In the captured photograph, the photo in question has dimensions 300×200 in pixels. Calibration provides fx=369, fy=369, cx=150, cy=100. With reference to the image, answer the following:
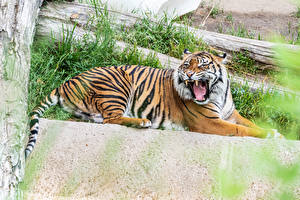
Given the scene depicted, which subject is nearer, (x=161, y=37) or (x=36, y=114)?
(x=36, y=114)

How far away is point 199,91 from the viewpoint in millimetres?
4062

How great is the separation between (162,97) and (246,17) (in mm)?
4900

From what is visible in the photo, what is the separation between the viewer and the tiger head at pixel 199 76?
3949 millimetres

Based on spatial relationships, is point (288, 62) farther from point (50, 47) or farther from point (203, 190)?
point (50, 47)

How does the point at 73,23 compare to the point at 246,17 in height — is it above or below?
below

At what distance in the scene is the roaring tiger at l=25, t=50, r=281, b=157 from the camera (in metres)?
3.99

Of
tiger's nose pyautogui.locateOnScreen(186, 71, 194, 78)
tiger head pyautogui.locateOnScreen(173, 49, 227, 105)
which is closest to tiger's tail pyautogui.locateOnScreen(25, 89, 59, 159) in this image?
tiger head pyautogui.locateOnScreen(173, 49, 227, 105)

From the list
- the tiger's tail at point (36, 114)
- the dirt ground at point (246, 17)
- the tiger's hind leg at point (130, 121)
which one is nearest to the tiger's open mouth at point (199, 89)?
the tiger's hind leg at point (130, 121)

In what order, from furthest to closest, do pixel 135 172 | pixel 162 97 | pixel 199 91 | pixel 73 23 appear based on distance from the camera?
pixel 73 23 < pixel 162 97 < pixel 199 91 < pixel 135 172

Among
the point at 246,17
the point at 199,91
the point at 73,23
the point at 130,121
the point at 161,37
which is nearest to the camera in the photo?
the point at 130,121

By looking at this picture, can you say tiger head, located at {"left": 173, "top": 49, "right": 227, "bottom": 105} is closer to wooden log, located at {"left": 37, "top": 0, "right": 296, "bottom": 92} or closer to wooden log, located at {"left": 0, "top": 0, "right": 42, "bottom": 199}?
wooden log, located at {"left": 37, "top": 0, "right": 296, "bottom": 92}

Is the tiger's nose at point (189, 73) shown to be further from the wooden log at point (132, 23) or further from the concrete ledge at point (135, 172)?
the wooden log at point (132, 23)

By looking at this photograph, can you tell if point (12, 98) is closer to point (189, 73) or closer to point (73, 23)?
point (189, 73)

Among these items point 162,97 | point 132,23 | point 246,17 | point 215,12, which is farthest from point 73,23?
point 246,17
